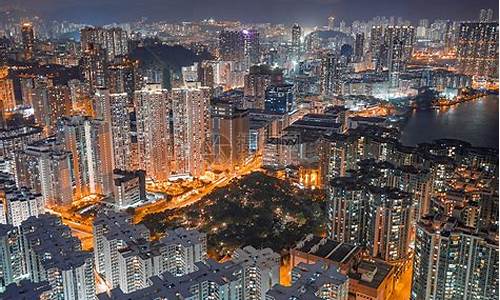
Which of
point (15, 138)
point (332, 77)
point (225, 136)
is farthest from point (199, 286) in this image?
point (332, 77)

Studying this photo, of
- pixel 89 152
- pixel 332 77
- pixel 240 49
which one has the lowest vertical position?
pixel 89 152

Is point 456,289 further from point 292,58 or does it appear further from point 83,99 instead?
point 292,58

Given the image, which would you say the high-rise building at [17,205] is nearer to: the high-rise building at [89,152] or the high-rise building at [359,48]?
the high-rise building at [89,152]

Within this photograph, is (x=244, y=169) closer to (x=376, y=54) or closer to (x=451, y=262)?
(x=451, y=262)

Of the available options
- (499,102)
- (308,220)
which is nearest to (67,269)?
(308,220)

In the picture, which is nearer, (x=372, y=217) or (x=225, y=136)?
(x=372, y=217)

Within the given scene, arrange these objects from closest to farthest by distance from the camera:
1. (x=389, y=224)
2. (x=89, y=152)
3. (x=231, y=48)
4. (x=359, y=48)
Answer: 1. (x=389, y=224)
2. (x=89, y=152)
3. (x=359, y=48)
4. (x=231, y=48)

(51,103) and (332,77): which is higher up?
(332,77)
